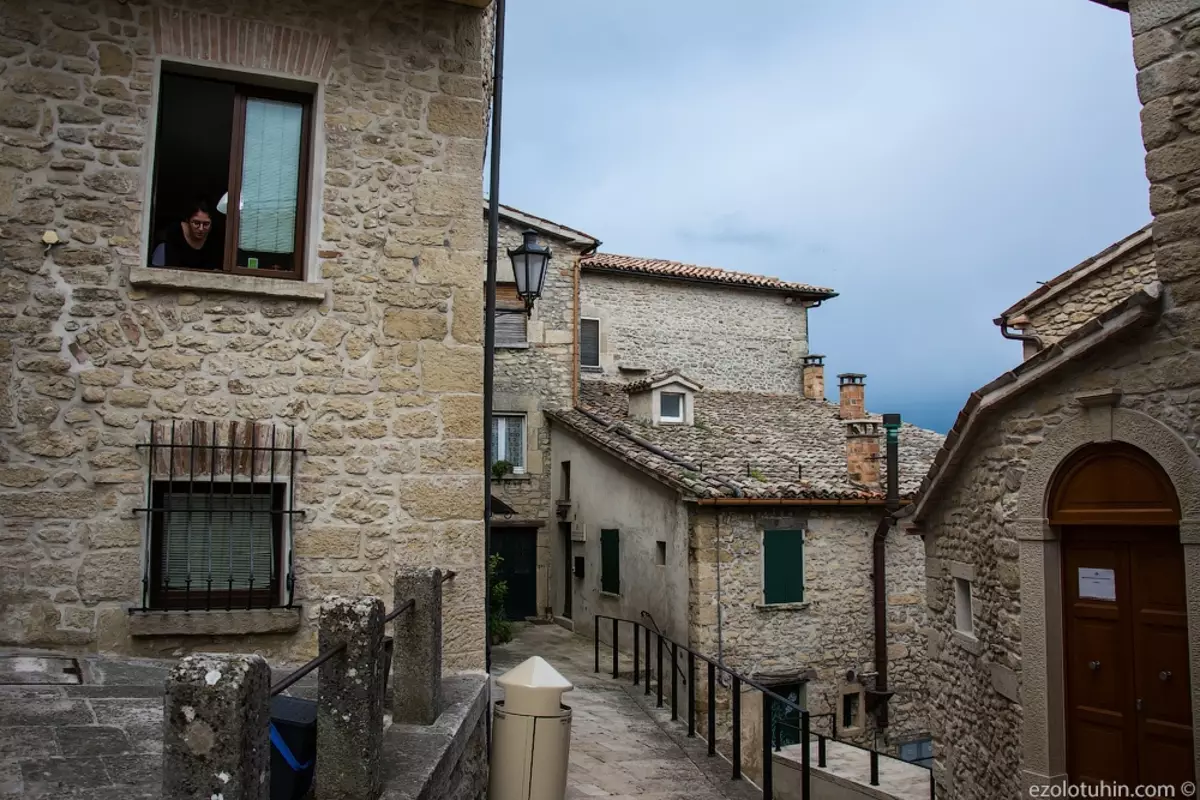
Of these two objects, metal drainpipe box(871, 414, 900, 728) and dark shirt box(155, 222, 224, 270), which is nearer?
dark shirt box(155, 222, 224, 270)

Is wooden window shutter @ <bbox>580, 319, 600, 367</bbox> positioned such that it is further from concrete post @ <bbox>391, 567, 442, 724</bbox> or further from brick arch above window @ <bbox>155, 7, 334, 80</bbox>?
concrete post @ <bbox>391, 567, 442, 724</bbox>

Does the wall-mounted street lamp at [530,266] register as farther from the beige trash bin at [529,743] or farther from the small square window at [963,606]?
the small square window at [963,606]

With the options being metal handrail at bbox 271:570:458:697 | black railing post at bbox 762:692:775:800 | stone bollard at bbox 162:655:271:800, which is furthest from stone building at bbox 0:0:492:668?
stone bollard at bbox 162:655:271:800

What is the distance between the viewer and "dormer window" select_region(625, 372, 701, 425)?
17.6 meters

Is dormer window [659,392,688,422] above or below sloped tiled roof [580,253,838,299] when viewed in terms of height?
below

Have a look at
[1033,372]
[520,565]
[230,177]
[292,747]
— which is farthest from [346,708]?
[520,565]

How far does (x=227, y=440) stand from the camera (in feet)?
17.4

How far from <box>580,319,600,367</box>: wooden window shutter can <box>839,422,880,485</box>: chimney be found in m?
6.34

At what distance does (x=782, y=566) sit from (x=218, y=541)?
10.4m

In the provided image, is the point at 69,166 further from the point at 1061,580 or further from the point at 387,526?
the point at 1061,580

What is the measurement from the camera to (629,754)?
325 inches

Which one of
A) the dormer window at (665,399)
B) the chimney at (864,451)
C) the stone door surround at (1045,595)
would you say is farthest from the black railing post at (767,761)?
the dormer window at (665,399)

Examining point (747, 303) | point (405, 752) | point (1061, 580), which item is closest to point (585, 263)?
point (747, 303)

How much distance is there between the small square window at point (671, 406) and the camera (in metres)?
17.8
